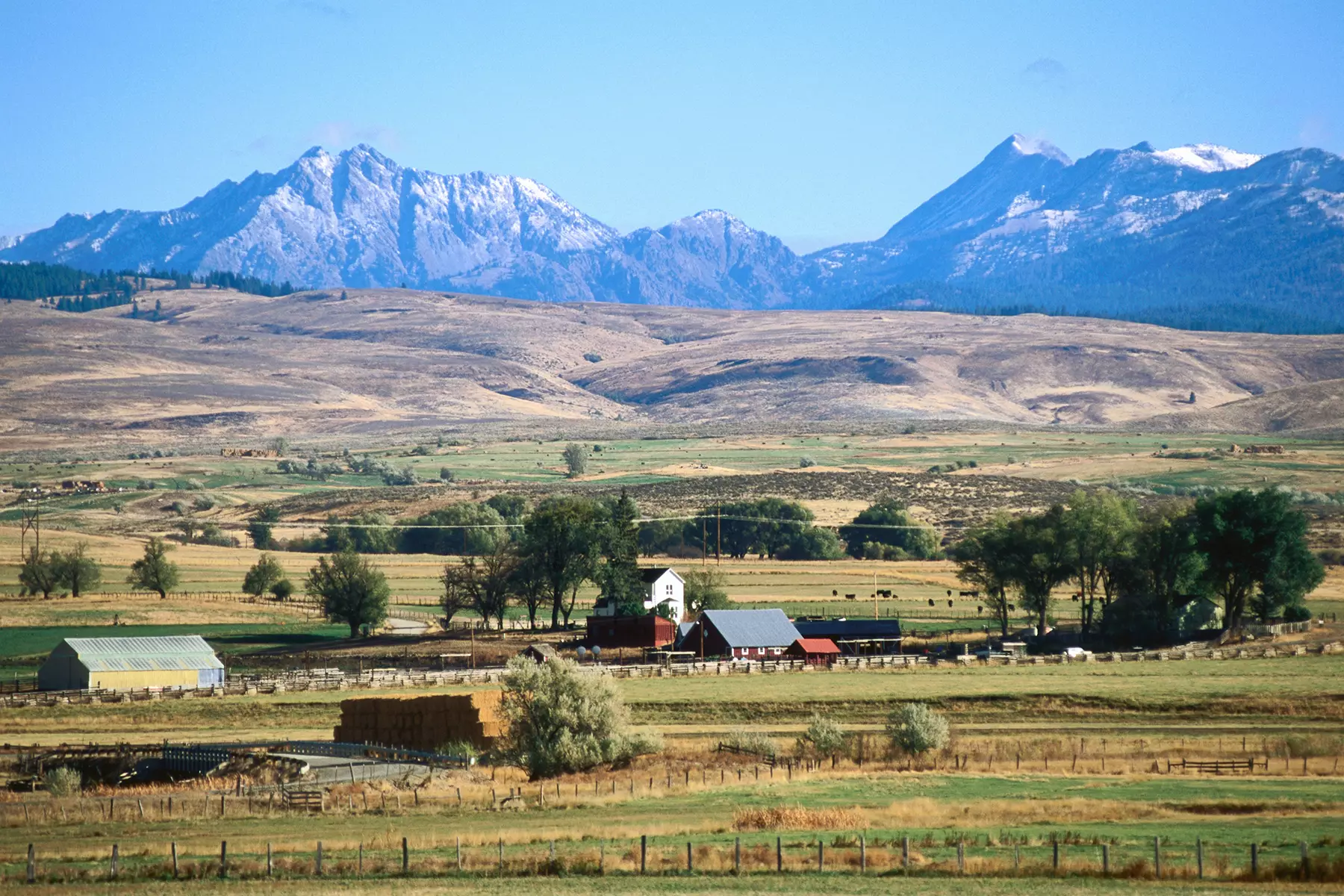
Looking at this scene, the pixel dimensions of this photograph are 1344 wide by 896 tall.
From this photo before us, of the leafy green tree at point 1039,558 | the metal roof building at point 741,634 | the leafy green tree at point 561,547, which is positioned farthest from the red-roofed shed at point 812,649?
the leafy green tree at point 561,547

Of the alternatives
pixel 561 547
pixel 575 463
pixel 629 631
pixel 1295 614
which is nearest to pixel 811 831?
pixel 629 631

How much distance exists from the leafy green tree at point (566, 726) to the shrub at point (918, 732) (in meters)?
6.74

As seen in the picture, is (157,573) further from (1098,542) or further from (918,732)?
(918,732)

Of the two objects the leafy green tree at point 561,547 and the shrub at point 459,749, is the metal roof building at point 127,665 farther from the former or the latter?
the leafy green tree at point 561,547

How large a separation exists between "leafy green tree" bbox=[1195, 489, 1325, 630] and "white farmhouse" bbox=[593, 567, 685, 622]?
25609 mm

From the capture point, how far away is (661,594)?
88.3 meters

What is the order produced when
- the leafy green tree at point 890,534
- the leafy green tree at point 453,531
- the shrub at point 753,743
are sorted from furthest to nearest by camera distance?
the leafy green tree at point 890,534, the leafy green tree at point 453,531, the shrub at point 753,743

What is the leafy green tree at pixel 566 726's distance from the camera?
4681 cm

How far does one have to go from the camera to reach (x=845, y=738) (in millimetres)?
50000

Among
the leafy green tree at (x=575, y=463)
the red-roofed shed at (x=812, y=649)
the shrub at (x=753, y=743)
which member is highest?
the leafy green tree at (x=575, y=463)

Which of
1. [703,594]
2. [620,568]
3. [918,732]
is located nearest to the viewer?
[918,732]

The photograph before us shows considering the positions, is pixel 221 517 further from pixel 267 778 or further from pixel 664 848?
pixel 664 848

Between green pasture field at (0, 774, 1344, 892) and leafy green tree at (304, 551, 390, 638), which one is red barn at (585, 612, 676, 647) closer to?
leafy green tree at (304, 551, 390, 638)

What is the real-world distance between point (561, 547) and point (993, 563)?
21.9 m
